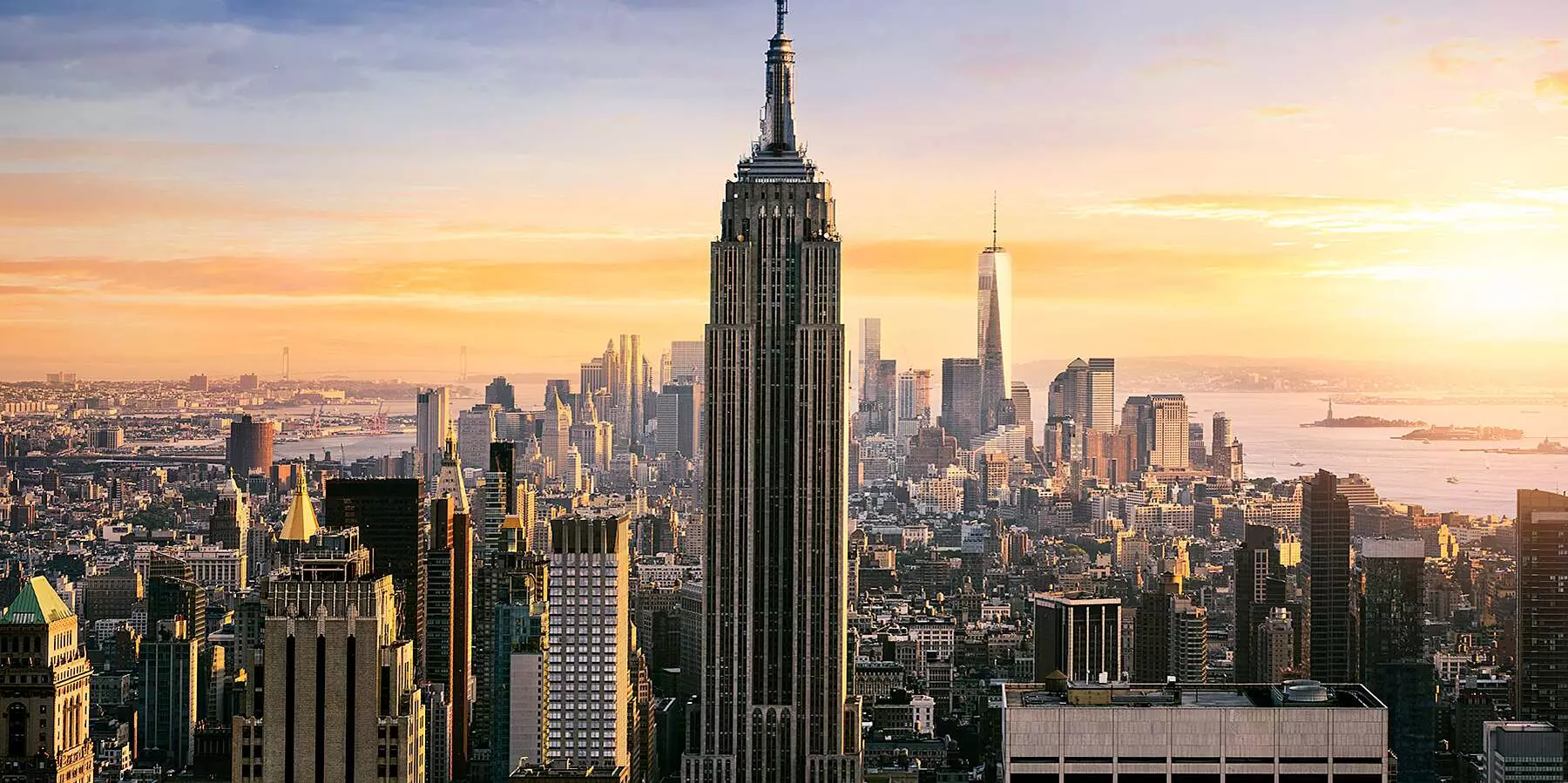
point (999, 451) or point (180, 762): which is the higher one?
point (999, 451)

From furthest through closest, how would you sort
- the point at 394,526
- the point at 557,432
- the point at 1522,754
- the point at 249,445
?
the point at 557,432, the point at 394,526, the point at 249,445, the point at 1522,754

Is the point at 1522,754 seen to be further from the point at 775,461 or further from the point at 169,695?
the point at 169,695

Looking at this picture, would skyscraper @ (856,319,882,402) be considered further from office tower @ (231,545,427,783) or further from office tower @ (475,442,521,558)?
office tower @ (231,545,427,783)

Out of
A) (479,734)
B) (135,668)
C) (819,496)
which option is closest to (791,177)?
(819,496)

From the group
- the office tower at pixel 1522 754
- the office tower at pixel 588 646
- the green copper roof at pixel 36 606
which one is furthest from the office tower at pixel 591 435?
the office tower at pixel 1522 754

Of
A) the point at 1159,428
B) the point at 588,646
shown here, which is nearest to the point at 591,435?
the point at 588,646

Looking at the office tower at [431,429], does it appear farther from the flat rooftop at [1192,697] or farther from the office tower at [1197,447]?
the flat rooftop at [1192,697]

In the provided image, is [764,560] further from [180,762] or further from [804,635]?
[180,762]
